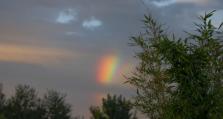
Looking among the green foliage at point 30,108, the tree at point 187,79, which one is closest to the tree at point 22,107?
the green foliage at point 30,108

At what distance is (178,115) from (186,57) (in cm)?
117

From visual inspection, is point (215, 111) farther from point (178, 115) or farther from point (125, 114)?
point (125, 114)

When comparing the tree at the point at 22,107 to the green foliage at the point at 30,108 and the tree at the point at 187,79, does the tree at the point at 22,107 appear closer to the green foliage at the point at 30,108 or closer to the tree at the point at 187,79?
the green foliage at the point at 30,108

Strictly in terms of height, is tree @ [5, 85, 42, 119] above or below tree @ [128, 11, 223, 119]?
above

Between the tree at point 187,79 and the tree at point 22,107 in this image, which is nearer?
the tree at point 187,79

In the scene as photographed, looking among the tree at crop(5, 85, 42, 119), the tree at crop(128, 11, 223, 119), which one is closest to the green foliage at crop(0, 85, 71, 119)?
the tree at crop(5, 85, 42, 119)

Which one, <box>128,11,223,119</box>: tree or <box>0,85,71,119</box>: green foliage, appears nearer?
<box>128,11,223,119</box>: tree

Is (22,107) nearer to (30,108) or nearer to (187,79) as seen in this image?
(30,108)

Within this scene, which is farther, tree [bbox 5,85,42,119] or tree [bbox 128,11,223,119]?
tree [bbox 5,85,42,119]

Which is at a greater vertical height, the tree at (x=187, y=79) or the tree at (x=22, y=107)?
the tree at (x=22, y=107)

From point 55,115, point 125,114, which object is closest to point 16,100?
point 55,115

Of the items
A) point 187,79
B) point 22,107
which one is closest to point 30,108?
point 22,107

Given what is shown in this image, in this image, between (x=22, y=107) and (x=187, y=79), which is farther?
(x=22, y=107)

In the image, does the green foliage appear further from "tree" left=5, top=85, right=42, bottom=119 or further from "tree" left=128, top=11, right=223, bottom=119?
"tree" left=128, top=11, right=223, bottom=119
